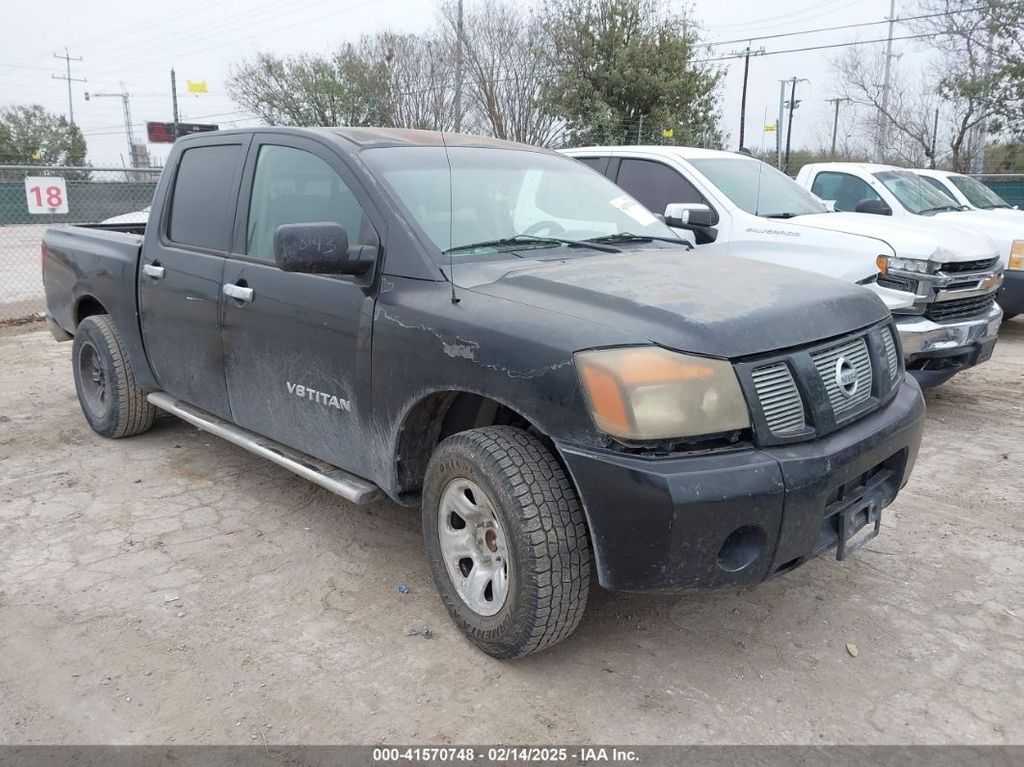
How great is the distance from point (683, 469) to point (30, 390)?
6009 mm

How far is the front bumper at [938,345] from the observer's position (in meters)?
5.24

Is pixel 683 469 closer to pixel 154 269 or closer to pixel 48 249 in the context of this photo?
pixel 154 269

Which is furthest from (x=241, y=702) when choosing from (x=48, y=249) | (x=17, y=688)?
(x=48, y=249)

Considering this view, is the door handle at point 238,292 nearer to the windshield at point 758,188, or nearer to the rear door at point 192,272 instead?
the rear door at point 192,272

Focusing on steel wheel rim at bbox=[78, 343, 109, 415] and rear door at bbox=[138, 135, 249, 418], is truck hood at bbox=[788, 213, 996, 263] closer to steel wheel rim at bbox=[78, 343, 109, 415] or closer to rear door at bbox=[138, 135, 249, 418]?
rear door at bbox=[138, 135, 249, 418]

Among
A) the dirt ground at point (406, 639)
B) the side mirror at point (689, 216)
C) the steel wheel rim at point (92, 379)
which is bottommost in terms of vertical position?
the dirt ground at point (406, 639)

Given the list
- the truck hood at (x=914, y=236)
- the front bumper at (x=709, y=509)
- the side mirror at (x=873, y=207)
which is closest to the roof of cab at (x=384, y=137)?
the front bumper at (x=709, y=509)

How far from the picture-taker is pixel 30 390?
6508 millimetres

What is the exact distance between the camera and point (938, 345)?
529 cm

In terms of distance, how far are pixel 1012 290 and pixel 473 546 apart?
7411 millimetres

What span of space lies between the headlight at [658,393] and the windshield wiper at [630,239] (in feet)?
4.29

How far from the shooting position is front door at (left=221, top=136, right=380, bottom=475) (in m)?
3.23

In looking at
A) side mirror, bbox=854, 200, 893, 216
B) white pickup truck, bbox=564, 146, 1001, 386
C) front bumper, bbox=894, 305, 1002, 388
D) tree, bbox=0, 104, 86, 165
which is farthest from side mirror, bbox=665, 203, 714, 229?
tree, bbox=0, 104, 86, 165

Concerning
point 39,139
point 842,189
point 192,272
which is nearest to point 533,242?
point 192,272
